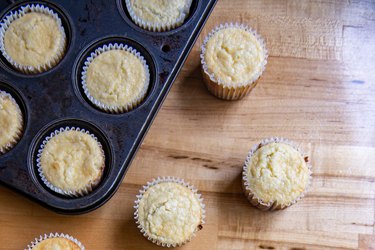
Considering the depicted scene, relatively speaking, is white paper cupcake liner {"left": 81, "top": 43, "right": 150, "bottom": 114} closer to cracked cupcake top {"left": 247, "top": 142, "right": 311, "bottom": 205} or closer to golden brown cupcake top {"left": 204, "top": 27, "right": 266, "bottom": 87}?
golden brown cupcake top {"left": 204, "top": 27, "right": 266, "bottom": 87}

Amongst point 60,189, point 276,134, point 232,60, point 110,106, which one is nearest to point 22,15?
point 110,106

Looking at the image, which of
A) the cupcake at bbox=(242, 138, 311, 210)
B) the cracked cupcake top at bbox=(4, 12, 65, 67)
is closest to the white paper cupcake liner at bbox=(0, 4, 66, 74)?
the cracked cupcake top at bbox=(4, 12, 65, 67)

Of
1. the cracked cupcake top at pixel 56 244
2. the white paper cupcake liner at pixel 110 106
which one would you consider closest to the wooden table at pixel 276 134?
the cracked cupcake top at pixel 56 244

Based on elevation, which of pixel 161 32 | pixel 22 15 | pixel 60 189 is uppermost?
pixel 22 15

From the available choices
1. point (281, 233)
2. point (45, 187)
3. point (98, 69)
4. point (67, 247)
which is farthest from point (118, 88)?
point (281, 233)

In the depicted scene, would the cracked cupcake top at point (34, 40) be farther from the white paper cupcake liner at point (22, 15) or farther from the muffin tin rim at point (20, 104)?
the muffin tin rim at point (20, 104)

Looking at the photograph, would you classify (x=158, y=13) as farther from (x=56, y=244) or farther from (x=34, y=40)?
(x=56, y=244)

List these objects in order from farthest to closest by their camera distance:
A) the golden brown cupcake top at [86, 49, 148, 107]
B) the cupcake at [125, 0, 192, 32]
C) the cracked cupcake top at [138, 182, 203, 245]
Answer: the cupcake at [125, 0, 192, 32] < the golden brown cupcake top at [86, 49, 148, 107] < the cracked cupcake top at [138, 182, 203, 245]

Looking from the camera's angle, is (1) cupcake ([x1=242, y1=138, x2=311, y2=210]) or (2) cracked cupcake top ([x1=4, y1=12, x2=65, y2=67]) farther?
(2) cracked cupcake top ([x1=4, y1=12, x2=65, y2=67])
